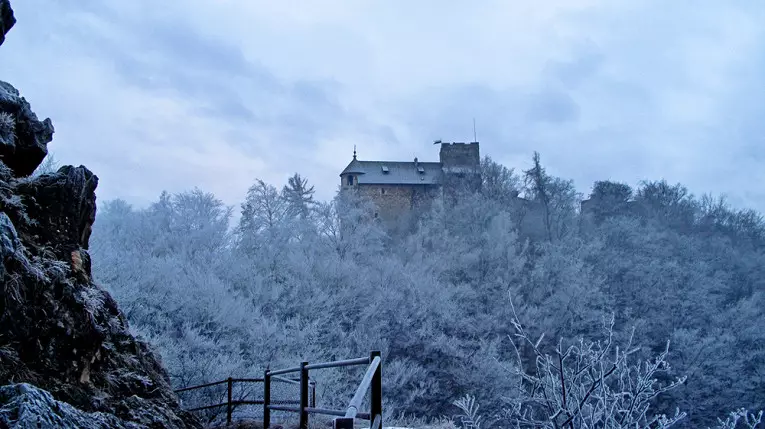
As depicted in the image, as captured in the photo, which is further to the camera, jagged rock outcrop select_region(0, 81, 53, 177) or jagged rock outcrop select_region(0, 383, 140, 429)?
jagged rock outcrop select_region(0, 81, 53, 177)

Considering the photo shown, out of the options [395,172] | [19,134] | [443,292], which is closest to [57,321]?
[19,134]

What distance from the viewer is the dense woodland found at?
19.7 meters

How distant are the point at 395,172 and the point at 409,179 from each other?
1.55 meters

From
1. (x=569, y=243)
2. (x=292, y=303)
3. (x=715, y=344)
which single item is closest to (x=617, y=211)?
(x=569, y=243)

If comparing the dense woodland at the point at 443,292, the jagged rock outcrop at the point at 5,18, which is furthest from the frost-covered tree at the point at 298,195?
the jagged rock outcrop at the point at 5,18

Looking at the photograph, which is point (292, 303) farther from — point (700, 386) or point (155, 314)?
point (700, 386)

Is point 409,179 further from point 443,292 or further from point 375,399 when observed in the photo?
point 375,399

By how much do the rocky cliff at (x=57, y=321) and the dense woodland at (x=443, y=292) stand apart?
1009 centimetres

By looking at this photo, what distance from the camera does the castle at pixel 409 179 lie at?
158ft

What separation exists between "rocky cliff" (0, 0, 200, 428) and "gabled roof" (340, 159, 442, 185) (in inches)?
1671

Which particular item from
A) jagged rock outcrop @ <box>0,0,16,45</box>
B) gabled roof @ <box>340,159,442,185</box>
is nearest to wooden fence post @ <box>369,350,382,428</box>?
jagged rock outcrop @ <box>0,0,16,45</box>

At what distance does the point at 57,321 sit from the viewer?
18.2 ft

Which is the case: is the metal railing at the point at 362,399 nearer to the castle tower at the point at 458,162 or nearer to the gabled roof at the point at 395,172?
the castle tower at the point at 458,162

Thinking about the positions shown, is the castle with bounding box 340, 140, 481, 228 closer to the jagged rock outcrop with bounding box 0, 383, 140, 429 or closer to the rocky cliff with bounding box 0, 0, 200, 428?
the rocky cliff with bounding box 0, 0, 200, 428
